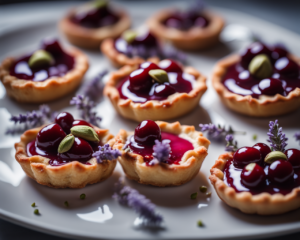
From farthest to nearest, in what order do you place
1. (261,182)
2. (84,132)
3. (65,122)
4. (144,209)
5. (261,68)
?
1. (261,68)
2. (65,122)
3. (84,132)
4. (261,182)
5. (144,209)

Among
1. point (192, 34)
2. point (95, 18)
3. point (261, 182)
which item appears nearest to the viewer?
point (261, 182)

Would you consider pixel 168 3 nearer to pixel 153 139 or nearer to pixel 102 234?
pixel 153 139

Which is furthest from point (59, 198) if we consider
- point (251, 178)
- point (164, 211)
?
point (251, 178)

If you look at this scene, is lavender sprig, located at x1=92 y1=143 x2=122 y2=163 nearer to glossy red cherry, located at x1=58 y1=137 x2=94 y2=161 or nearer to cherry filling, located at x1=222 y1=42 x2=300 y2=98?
glossy red cherry, located at x1=58 y1=137 x2=94 y2=161

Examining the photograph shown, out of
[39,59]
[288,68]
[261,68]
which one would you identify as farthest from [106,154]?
[288,68]

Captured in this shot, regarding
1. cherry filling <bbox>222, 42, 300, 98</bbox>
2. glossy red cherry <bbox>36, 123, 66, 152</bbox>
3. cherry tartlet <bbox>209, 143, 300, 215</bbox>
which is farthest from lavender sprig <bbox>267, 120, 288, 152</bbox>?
glossy red cherry <bbox>36, 123, 66, 152</bbox>

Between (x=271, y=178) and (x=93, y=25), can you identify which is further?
(x=93, y=25)

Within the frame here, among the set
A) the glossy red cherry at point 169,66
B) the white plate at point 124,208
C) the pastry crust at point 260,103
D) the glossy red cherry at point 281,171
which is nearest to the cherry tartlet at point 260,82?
the pastry crust at point 260,103

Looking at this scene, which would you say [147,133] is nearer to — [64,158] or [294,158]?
[64,158]
